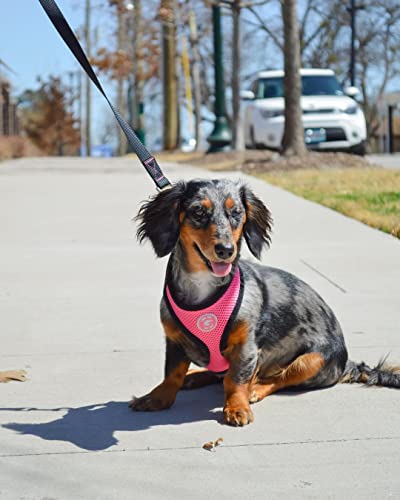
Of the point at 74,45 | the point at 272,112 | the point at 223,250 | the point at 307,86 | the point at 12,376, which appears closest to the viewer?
the point at 223,250

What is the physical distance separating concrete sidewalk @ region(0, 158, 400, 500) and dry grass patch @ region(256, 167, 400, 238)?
1215 mm

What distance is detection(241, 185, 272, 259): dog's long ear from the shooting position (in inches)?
183

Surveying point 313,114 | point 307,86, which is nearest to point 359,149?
point 313,114

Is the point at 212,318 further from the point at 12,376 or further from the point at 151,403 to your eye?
the point at 12,376

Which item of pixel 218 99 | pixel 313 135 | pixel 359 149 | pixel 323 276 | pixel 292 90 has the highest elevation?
pixel 218 99

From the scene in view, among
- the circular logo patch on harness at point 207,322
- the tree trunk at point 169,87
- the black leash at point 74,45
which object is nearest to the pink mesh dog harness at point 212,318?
the circular logo patch on harness at point 207,322

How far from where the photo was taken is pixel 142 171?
20016 millimetres

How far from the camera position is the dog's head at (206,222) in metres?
4.28

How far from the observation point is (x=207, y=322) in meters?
4.43

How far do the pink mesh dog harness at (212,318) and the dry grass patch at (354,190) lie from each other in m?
6.14

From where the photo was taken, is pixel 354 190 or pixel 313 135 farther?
pixel 313 135

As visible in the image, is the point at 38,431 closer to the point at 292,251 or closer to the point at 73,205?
the point at 292,251

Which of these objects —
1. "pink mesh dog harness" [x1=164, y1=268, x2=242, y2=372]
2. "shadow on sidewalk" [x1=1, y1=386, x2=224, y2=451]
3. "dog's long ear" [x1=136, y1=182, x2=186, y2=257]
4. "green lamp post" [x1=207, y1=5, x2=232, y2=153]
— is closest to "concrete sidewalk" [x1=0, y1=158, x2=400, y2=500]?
"shadow on sidewalk" [x1=1, y1=386, x2=224, y2=451]

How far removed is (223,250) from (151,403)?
902 millimetres
